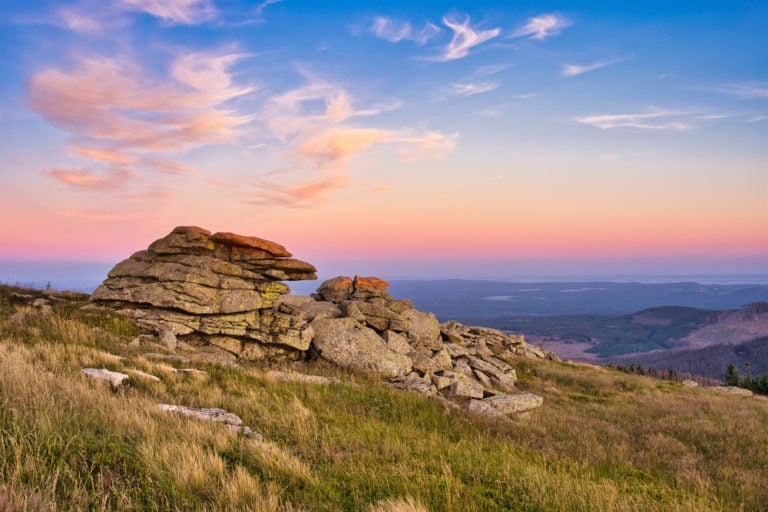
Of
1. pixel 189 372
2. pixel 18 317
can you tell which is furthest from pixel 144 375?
pixel 18 317

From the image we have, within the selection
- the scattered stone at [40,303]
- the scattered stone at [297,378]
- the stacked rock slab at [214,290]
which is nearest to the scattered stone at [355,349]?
the stacked rock slab at [214,290]

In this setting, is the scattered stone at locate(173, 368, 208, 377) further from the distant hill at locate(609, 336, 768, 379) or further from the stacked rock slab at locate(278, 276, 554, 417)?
the distant hill at locate(609, 336, 768, 379)

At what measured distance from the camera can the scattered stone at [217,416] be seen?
7.54 meters

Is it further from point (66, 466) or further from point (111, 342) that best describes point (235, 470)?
point (111, 342)

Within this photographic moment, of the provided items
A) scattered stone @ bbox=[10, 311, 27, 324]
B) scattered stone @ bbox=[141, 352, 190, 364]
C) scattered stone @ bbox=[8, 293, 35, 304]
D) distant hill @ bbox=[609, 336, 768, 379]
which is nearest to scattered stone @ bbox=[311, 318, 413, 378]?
scattered stone @ bbox=[141, 352, 190, 364]

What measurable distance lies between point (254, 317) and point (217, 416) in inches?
504

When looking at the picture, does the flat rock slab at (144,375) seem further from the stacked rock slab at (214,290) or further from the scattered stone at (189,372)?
the stacked rock slab at (214,290)

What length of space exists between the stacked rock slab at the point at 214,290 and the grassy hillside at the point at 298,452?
3883 mm

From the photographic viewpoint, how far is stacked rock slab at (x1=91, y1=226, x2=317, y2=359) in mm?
19062

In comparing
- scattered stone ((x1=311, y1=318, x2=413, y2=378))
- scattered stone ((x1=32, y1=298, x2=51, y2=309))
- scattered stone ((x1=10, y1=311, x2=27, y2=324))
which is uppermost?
scattered stone ((x1=32, y1=298, x2=51, y2=309))

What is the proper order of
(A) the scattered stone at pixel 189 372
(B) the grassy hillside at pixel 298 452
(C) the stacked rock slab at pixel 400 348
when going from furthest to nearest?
(C) the stacked rock slab at pixel 400 348, (A) the scattered stone at pixel 189 372, (B) the grassy hillside at pixel 298 452

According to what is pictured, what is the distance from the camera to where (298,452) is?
23.1 ft

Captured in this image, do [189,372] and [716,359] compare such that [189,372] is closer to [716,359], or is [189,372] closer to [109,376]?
[109,376]

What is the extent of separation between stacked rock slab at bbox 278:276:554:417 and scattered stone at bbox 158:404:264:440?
367 inches
